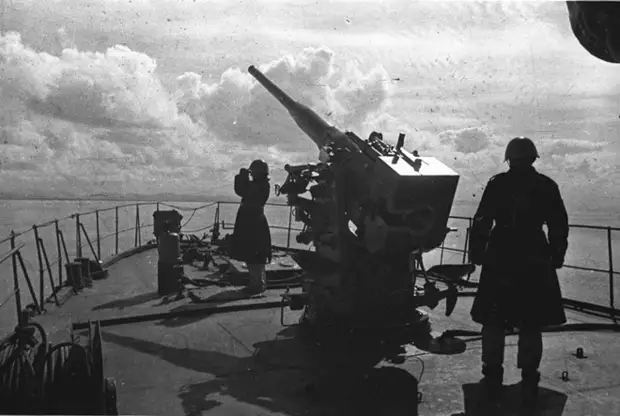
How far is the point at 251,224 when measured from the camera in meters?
8.09

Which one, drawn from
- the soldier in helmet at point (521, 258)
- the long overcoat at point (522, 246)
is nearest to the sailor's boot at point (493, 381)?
the soldier in helmet at point (521, 258)

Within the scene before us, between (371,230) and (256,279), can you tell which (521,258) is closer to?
(371,230)

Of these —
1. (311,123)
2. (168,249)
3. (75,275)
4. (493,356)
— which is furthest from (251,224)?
(493,356)

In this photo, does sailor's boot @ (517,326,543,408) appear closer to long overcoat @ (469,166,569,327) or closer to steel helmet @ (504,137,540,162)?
long overcoat @ (469,166,569,327)

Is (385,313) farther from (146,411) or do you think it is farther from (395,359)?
(146,411)

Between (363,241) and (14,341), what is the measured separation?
2.81m

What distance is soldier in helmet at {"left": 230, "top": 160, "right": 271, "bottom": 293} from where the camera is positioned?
8008mm

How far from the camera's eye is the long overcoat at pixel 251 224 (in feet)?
26.2

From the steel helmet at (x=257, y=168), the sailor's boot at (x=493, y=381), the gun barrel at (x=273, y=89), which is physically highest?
the gun barrel at (x=273, y=89)

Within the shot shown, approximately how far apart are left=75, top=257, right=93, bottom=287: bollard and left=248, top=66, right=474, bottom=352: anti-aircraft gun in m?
4.60

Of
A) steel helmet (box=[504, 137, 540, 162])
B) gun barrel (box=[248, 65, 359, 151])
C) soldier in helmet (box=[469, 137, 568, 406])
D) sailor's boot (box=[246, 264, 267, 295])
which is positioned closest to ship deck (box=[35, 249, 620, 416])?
soldier in helmet (box=[469, 137, 568, 406])

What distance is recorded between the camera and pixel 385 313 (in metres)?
5.27

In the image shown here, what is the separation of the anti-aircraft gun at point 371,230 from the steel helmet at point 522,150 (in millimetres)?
671

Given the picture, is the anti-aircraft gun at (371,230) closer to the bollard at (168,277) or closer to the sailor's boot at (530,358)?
the sailor's boot at (530,358)
